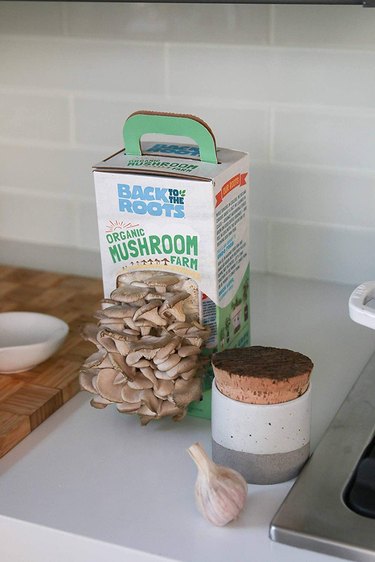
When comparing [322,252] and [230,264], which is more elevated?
[230,264]

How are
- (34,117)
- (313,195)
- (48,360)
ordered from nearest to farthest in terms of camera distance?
(48,360) → (313,195) → (34,117)

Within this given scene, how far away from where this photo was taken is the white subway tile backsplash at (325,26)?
1395 millimetres

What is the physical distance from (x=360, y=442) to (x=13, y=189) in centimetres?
94

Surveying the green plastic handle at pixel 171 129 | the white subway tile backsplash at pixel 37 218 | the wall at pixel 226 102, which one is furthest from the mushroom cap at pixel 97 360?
the white subway tile backsplash at pixel 37 218

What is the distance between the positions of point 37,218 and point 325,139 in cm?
57

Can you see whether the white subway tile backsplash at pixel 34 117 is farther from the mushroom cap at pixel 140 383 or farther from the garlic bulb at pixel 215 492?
the garlic bulb at pixel 215 492

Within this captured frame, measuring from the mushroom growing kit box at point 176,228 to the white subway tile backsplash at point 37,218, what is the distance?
0.63 m

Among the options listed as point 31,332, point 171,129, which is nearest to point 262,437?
point 171,129

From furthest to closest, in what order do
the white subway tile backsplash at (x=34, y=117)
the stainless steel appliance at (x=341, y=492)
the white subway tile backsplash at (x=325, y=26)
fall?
the white subway tile backsplash at (x=34, y=117), the white subway tile backsplash at (x=325, y=26), the stainless steel appliance at (x=341, y=492)

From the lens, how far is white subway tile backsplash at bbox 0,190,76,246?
1.70 m

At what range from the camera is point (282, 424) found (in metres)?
0.95

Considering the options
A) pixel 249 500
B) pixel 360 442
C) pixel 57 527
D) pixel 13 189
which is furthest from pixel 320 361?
pixel 13 189

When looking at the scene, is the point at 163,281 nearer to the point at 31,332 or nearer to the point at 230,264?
the point at 230,264

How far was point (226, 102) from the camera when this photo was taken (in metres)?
1.52
